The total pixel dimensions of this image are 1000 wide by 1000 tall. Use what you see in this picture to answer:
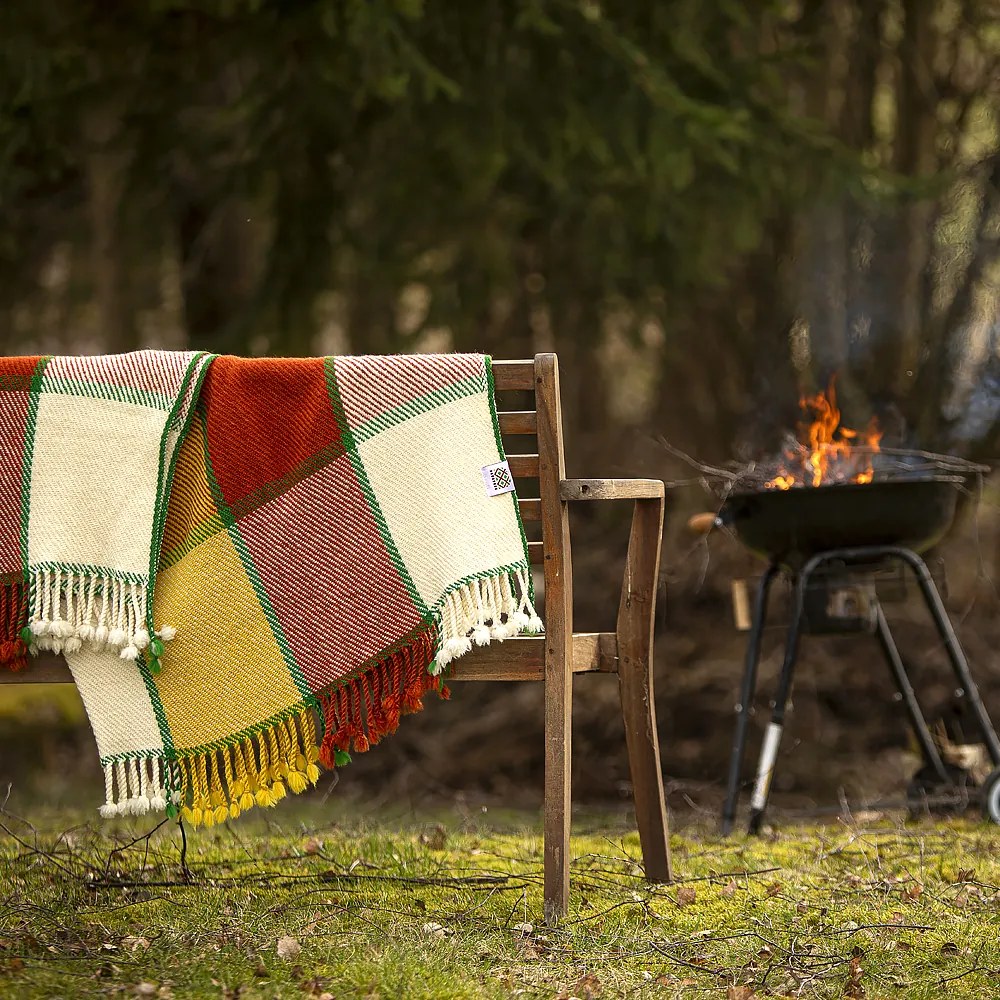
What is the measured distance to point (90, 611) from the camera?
103 inches

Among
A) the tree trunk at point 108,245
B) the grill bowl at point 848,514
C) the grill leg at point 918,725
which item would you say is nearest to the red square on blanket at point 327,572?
the grill bowl at point 848,514

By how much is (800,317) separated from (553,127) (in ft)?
5.54

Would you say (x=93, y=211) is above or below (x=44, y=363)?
above

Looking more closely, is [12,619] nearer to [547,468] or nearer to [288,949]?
[288,949]

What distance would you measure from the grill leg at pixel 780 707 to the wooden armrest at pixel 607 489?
4.77 ft

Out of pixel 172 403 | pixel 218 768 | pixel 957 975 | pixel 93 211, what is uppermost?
pixel 93 211

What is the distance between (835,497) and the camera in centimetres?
402

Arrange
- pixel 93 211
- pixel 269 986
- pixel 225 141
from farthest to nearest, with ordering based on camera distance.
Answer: pixel 93 211 < pixel 225 141 < pixel 269 986

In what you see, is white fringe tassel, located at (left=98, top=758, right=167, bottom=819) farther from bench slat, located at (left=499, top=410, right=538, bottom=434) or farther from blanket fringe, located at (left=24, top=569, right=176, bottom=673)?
bench slat, located at (left=499, top=410, right=538, bottom=434)

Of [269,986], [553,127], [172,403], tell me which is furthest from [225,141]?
[269,986]

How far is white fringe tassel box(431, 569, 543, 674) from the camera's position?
2.52 meters

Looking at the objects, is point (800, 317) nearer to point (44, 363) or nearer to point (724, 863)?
point (724, 863)

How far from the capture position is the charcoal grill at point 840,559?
13.2 feet

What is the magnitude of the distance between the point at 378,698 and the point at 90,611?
580 millimetres
